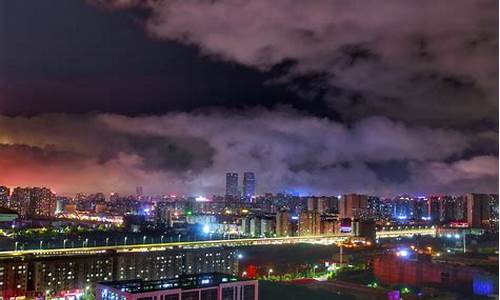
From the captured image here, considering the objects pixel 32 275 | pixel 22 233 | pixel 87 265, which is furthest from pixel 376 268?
pixel 22 233

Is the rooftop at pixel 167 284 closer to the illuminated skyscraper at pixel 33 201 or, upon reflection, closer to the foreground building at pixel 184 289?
the foreground building at pixel 184 289

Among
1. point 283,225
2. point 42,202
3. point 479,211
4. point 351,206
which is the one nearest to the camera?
point 283,225

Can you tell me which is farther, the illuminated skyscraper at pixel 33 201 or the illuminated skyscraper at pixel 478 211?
the illuminated skyscraper at pixel 33 201

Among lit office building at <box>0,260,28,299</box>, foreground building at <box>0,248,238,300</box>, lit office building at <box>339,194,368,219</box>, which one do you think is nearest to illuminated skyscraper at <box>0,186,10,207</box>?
foreground building at <box>0,248,238,300</box>

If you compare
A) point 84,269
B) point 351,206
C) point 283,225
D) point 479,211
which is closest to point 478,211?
point 479,211

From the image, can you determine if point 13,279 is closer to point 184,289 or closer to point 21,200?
point 184,289

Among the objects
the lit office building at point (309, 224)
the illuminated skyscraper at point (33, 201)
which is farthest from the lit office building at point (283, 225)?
the illuminated skyscraper at point (33, 201)

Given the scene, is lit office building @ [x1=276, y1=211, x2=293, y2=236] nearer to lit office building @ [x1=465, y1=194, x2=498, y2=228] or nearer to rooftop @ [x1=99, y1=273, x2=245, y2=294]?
lit office building @ [x1=465, y1=194, x2=498, y2=228]

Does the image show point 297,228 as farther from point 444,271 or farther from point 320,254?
point 444,271
